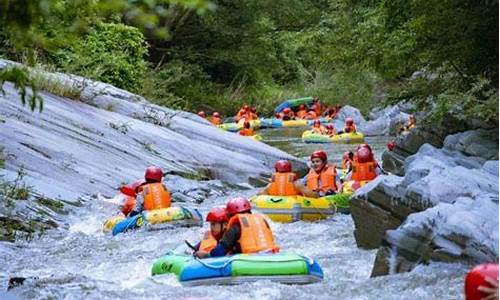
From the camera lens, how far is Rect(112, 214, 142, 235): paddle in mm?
11039

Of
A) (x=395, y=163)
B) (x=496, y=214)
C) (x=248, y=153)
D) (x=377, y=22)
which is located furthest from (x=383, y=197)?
(x=248, y=153)

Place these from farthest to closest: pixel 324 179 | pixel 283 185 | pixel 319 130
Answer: pixel 319 130, pixel 324 179, pixel 283 185

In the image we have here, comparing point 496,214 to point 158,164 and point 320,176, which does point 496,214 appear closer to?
point 320,176

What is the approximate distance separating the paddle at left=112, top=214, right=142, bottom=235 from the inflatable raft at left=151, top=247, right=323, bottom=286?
3.45 metres

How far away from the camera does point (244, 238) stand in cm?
794

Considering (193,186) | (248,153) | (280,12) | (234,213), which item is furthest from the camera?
(280,12)

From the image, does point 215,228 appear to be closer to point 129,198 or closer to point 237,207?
point 237,207

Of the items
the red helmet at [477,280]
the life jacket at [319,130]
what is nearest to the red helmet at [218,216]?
the red helmet at [477,280]

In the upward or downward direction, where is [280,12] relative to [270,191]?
upward

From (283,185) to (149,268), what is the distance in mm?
4165

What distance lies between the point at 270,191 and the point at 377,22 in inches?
145

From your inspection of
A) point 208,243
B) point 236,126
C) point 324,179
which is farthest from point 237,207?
point 236,126

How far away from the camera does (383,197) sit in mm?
9023

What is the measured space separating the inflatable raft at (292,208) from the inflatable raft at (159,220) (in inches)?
44.6
